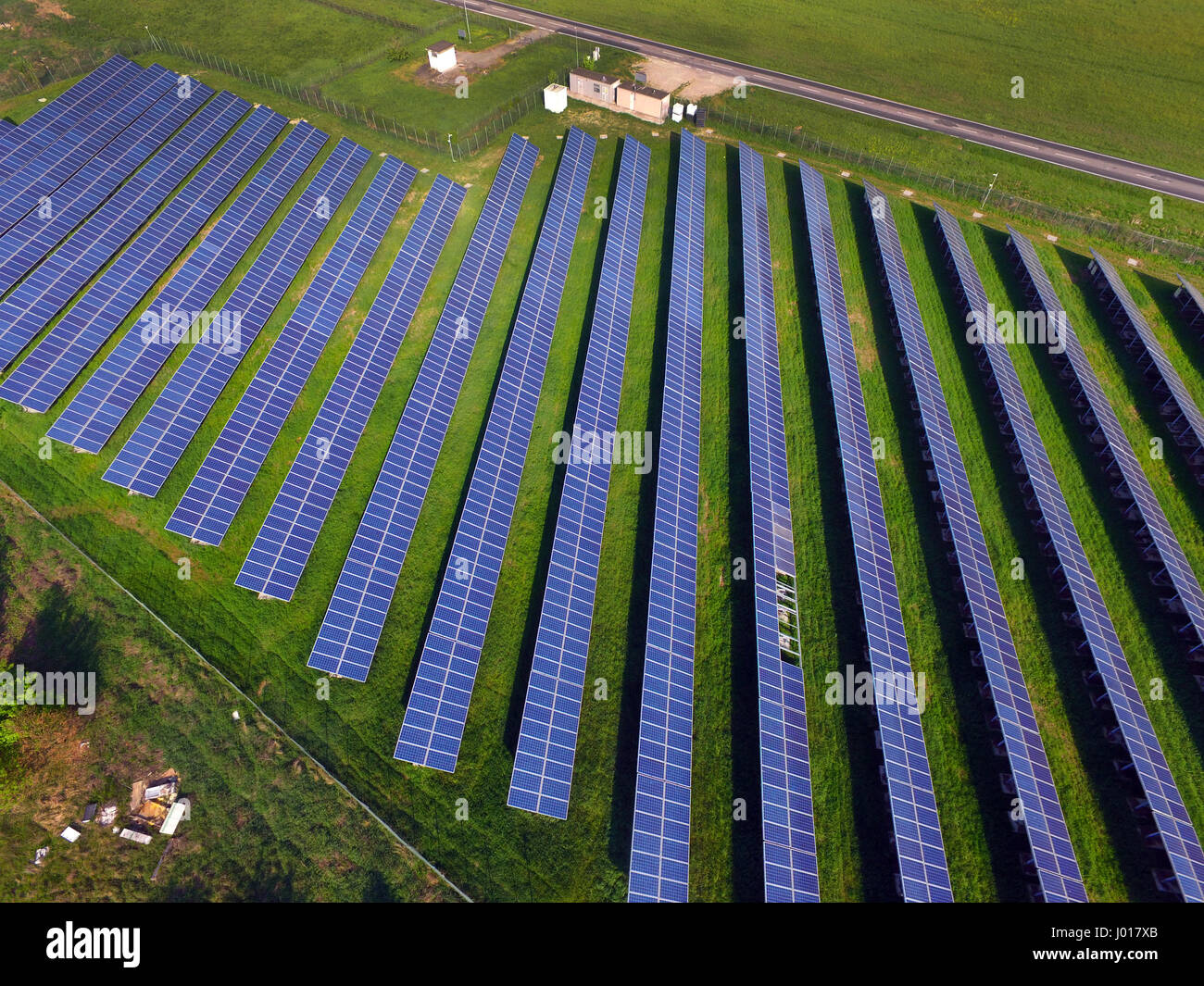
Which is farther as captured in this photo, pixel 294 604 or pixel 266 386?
pixel 266 386

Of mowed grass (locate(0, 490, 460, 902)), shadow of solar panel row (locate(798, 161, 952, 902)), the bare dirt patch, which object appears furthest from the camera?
the bare dirt patch

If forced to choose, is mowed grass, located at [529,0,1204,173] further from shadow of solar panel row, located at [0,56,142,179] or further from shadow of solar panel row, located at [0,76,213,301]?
shadow of solar panel row, located at [0,56,142,179]

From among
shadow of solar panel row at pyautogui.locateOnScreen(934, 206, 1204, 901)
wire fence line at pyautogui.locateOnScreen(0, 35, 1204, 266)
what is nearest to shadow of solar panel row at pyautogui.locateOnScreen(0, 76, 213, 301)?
wire fence line at pyautogui.locateOnScreen(0, 35, 1204, 266)

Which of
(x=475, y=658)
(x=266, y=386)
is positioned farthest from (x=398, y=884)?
(x=266, y=386)

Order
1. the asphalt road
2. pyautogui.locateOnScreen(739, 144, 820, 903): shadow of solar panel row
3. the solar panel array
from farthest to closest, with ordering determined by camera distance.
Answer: the asphalt road < the solar panel array < pyautogui.locateOnScreen(739, 144, 820, 903): shadow of solar panel row

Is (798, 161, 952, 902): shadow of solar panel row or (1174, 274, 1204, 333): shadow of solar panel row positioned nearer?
(798, 161, 952, 902): shadow of solar panel row
